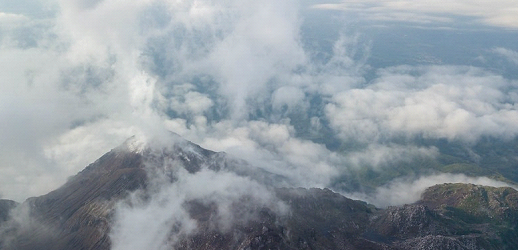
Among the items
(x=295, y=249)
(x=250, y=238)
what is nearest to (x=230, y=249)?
(x=250, y=238)

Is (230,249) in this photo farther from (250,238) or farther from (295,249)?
(295,249)

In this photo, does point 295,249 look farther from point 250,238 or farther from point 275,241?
point 250,238

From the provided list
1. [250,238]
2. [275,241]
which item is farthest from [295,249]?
[250,238]

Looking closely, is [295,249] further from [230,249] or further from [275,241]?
[230,249]
